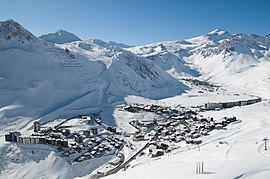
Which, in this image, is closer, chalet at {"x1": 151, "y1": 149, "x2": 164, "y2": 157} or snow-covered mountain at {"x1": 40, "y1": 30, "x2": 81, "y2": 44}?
chalet at {"x1": 151, "y1": 149, "x2": 164, "y2": 157}

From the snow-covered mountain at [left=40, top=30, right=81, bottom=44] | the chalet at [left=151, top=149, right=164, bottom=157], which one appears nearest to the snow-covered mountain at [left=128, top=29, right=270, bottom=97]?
the snow-covered mountain at [left=40, top=30, right=81, bottom=44]

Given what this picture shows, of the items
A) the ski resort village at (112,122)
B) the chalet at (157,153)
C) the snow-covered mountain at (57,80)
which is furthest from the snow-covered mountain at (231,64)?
the chalet at (157,153)

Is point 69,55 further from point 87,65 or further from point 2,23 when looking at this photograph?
point 2,23

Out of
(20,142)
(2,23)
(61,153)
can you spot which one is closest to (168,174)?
(61,153)

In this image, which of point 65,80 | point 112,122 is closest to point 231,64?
point 65,80

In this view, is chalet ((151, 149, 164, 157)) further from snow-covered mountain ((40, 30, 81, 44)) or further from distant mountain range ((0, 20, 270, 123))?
snow-covered mountain ((40, 30, 81, 44))
